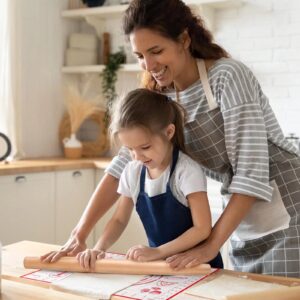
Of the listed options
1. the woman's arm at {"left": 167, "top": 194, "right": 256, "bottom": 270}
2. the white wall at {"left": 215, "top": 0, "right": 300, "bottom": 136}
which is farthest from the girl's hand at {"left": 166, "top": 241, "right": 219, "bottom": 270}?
the white wall at {"left": 215, "top": 0, "right": 300, "bottom": 136}

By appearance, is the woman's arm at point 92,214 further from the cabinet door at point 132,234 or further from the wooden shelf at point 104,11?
the wooden shelf at point 104,11

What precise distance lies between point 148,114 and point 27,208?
6.26ft

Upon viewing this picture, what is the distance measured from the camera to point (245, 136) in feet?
4.70

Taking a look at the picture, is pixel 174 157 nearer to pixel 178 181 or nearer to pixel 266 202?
pixel 178 181

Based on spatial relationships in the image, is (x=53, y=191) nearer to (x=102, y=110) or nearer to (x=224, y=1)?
(x=102, y=110)

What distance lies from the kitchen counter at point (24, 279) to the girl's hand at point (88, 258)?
12 centimetres

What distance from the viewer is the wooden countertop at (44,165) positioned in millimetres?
3055

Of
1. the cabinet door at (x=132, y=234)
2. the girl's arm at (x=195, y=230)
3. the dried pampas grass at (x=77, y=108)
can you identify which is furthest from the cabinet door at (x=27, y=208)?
the girl's arm at (x=195, y=230)

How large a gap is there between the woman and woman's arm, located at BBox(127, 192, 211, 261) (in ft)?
0.08

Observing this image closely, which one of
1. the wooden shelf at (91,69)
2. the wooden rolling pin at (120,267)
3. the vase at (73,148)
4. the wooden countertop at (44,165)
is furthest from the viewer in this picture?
the vase at (73,148)

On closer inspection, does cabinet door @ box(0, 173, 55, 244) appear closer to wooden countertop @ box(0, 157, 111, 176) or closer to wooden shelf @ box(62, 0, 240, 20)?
wooden countertop @ box(0, 157, 111, 176)

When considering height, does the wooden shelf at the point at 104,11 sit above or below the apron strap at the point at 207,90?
above

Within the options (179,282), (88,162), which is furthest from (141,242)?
(179,282)

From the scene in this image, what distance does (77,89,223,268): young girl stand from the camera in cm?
142
